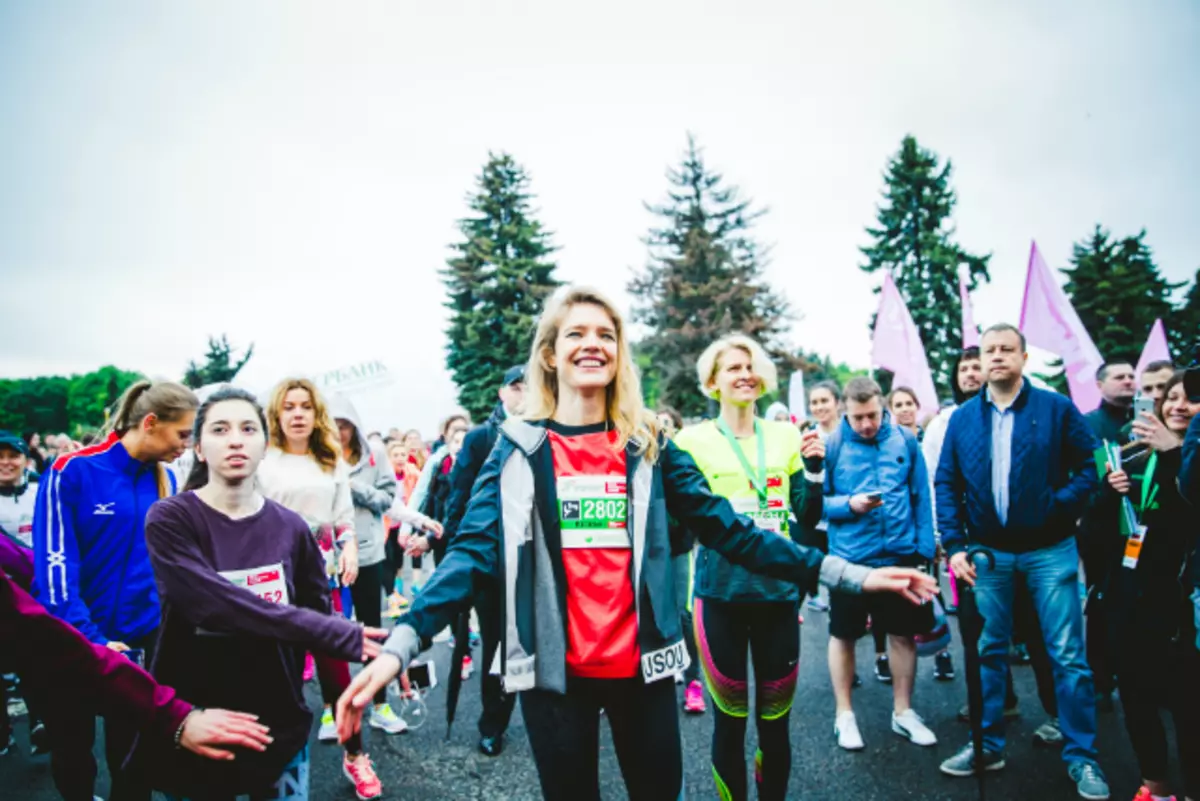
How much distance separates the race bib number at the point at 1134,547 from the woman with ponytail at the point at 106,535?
4977 millimetres

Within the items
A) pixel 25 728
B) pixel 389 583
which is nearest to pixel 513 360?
pixel 389 583

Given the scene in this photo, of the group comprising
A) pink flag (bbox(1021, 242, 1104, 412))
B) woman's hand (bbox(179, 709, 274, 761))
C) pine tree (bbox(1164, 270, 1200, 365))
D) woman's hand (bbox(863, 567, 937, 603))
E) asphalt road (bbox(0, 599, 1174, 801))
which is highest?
pine tree (bbox(1164, 270, 1200, 365))

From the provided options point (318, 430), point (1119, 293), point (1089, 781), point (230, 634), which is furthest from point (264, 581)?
→ point (1119, 293)

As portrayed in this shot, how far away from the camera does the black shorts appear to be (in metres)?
4.23

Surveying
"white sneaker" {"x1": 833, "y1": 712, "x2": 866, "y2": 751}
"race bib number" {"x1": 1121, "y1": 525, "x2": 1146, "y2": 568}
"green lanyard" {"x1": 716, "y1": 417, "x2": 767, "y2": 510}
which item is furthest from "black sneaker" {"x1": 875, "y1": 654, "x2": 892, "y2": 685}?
"green lanyard" {"x1": 716, "y1": 417, "x2": 767, "y2": 510}

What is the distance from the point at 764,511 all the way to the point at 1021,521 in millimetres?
1514

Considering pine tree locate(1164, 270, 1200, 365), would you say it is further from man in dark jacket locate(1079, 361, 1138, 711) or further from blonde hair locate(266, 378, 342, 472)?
blonde hair locate(266, 378, 342, 472)

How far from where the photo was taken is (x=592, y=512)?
7.13 ft

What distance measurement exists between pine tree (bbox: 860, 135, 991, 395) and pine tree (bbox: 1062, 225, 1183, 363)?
20.4ft

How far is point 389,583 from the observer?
829cm

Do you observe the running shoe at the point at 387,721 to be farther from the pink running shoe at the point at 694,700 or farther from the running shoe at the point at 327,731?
the pink running shoe at the point at 694,700

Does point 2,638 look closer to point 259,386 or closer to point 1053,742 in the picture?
point 1053,742

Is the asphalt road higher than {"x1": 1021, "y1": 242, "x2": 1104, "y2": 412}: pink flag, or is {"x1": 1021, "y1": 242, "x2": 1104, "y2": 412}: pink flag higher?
{"x1": 1021, "y1": 242, "x2": 1104, "y2": 412}: pink flag

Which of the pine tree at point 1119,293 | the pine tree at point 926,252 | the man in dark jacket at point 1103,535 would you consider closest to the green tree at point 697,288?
the pine tree at point 926,252
